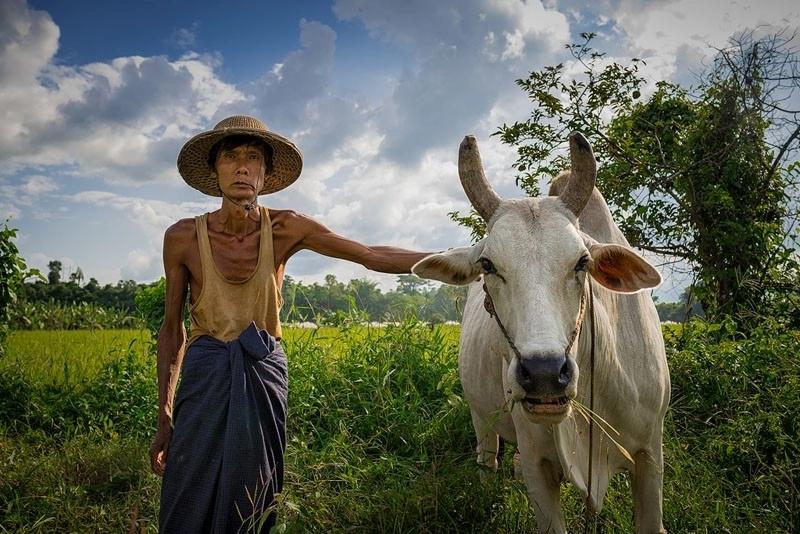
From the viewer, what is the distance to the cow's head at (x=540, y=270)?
6.66 feet

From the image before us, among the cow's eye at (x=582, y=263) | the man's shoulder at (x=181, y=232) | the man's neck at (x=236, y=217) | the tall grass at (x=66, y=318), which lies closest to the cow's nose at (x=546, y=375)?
the cow's eye at (x=582, y=263)

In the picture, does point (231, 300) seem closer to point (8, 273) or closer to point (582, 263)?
point (582, 263)

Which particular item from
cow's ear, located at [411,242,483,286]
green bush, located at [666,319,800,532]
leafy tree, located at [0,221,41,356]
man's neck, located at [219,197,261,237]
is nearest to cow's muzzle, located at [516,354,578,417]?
cow's ear, located at [411,242,483,286]

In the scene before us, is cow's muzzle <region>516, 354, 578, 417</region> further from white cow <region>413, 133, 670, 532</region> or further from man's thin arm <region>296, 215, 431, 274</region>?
man's thin arm <region>296, 215, 431, 274</region>

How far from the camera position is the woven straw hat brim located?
2846 millimetres

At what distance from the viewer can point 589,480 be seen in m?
2.62

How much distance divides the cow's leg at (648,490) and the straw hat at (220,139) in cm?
221

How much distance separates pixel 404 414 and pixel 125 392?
2571 millimetres

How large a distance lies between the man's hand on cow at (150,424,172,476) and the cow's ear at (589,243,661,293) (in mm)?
1959

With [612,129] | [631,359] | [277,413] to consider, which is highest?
[612,129]

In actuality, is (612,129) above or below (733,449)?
above

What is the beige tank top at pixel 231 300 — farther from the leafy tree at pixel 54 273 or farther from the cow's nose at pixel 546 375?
the leafy tree at pixel 54 273

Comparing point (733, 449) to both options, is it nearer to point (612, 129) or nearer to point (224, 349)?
point (224, 349)

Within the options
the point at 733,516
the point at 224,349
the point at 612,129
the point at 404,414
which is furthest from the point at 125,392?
the point at 612,129
